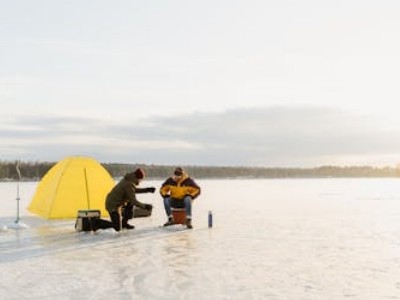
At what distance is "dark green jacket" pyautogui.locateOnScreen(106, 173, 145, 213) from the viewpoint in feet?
43.9

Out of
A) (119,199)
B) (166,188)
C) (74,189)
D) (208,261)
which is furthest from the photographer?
(74,189)

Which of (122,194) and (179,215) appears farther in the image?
(179,215)

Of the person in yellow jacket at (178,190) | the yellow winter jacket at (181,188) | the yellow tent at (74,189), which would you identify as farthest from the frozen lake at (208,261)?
the yellow winter jacket at (181,188)

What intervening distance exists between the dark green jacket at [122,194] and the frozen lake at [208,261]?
0.72 metres

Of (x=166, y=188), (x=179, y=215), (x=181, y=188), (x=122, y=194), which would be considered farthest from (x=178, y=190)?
(x=122, y=194)

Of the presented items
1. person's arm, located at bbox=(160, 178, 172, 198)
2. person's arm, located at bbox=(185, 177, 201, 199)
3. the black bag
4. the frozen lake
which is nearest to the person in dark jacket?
the black bag

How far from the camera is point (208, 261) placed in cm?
944

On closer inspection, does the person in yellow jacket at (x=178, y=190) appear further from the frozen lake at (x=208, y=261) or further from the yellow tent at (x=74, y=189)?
the yellow tent at (x=74, y=189)

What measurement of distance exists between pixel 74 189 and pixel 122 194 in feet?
9.59

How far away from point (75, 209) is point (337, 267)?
894cm

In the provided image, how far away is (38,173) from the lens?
99.7 meters

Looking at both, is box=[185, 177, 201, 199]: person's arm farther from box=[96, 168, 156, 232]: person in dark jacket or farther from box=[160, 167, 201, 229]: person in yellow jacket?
box=[96, 168, 156, 232]: person in dark jacket

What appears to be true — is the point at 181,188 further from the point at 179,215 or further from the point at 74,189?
the point at 74,189

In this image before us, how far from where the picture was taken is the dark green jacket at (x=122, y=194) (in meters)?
13.4
